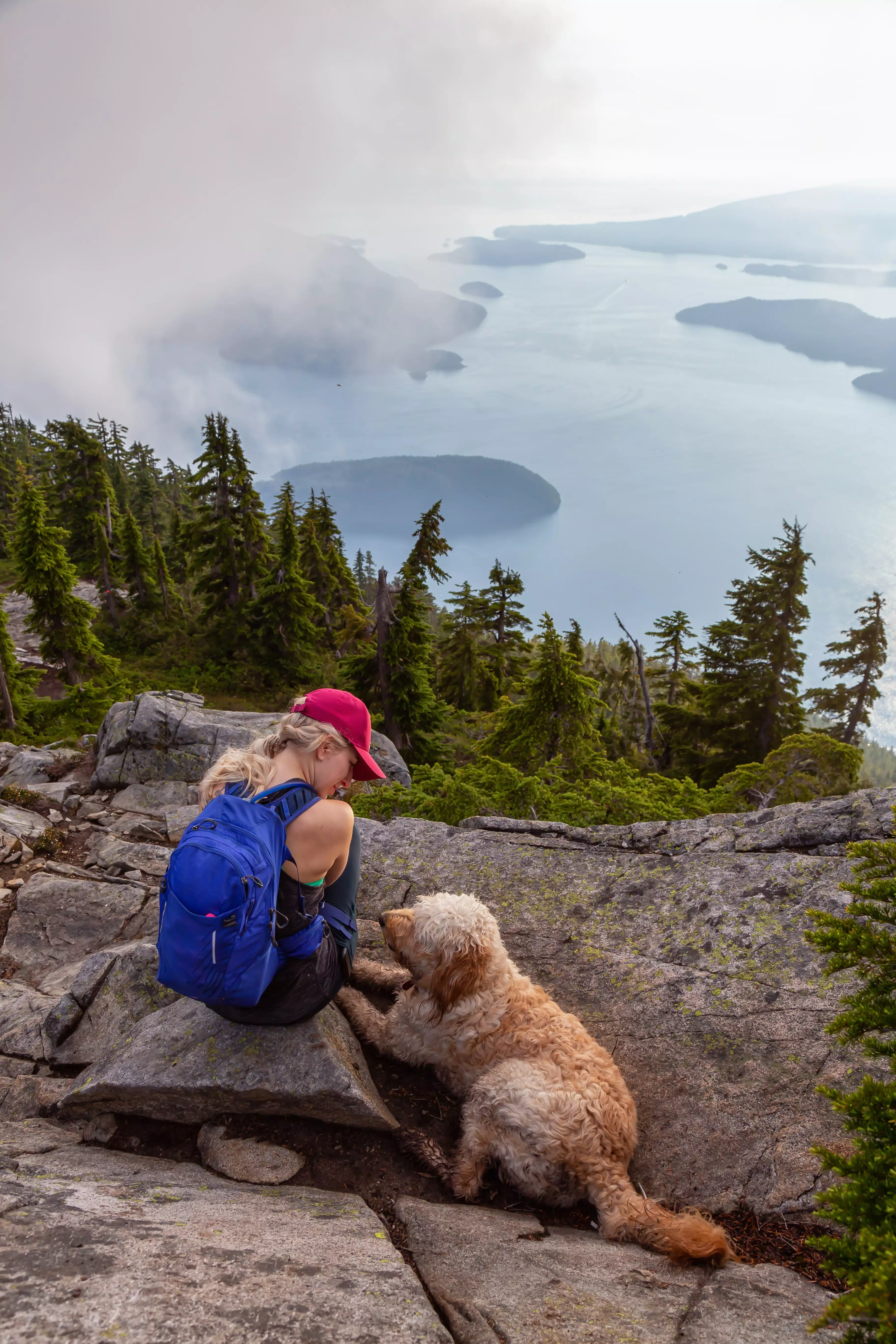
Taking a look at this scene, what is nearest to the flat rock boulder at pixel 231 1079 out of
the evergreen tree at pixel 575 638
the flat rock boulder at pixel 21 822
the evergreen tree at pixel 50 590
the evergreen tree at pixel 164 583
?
the flat rock boulder at pixel 21 822

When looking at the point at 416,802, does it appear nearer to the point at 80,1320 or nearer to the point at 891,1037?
the point at 891,1037

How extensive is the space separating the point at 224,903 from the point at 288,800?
0.64 metres

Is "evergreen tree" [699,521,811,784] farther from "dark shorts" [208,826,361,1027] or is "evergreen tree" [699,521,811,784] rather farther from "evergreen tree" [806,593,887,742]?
"dark shorts" [208,826,361,1027]

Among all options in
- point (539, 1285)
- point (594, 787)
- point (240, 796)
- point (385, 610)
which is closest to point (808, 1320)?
point (539, 1285)

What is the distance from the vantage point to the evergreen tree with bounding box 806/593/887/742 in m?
30.9

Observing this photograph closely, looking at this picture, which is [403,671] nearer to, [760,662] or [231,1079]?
[760,662]

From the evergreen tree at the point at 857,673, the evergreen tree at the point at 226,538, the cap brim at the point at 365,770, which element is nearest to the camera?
the cap brim at the point at 365,770

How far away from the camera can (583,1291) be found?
2953mm

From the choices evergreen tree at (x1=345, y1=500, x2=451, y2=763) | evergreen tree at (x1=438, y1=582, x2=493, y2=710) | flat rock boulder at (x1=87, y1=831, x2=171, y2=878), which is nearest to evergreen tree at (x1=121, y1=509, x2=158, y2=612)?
evergreen tree at (x1=438, y1=582, x2=493, y2=710)

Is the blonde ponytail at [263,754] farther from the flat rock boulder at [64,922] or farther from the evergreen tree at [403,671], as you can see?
the evergreen tree at [403,671]

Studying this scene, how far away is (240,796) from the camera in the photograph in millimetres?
3824

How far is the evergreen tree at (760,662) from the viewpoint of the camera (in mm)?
27547

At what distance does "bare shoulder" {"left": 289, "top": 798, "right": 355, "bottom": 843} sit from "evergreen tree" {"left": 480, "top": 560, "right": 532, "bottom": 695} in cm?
3344

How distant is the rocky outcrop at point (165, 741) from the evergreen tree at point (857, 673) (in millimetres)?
25174
